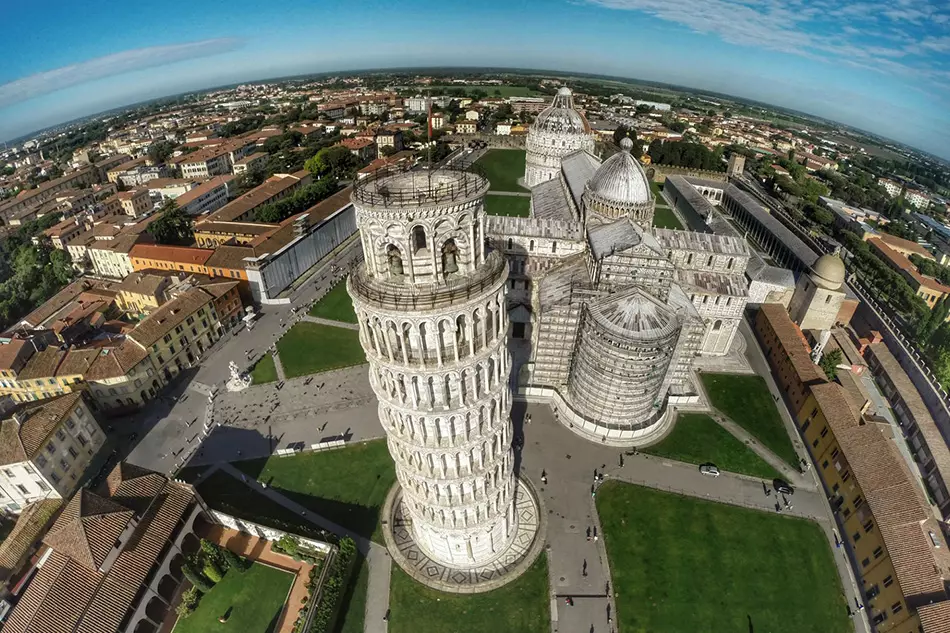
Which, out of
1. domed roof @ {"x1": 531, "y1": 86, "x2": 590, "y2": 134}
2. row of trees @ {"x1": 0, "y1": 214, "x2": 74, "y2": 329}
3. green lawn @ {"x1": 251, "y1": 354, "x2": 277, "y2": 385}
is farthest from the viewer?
domed roof @ {"x1": 531, "y1": 86, "x2": 590, "y2": 134}

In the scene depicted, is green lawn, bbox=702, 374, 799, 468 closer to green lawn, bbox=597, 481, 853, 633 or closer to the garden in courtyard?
green lawn, bbox=597, 481, 853, 633

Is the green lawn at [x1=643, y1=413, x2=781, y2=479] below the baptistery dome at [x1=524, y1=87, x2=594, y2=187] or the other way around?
below

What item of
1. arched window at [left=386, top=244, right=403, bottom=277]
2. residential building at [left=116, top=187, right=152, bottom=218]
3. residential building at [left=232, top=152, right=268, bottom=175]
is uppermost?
arched window at [left=386, top=244, right=403, bottom=277]

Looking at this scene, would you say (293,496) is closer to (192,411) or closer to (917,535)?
(192,411)

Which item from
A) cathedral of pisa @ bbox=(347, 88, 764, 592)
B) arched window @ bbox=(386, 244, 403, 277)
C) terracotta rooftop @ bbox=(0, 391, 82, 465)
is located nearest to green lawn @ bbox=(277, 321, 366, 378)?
terracotta rooftop @ bbox=(0, 391, 82, 465)

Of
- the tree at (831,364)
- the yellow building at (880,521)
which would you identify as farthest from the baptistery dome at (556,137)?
the yellow building at (880,521)

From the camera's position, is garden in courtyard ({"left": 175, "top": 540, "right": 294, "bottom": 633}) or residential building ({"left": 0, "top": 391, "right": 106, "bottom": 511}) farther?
residential building ({"left": 0, "top": 391, "right": 106, "bottom": 511})
